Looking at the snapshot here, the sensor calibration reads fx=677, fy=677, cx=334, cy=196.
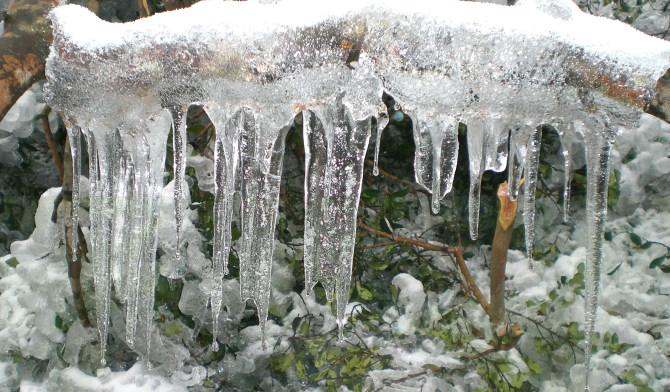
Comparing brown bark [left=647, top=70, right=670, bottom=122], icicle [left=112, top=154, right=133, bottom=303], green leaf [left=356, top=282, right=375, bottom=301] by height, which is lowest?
green leaf [left=356, top=282, right=375, bottom=301]

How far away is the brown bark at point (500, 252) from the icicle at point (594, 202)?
1.72 ft

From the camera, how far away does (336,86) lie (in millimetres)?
984

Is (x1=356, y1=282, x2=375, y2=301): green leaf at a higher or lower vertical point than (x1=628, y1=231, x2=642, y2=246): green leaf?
lower

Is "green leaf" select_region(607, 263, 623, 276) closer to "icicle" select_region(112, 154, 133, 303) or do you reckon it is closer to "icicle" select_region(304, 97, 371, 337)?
"icicle" select_region(304, 97, 371, 337)

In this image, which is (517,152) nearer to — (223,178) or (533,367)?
(223,178)

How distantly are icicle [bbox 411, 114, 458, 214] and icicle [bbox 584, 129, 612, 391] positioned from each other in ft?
0.73

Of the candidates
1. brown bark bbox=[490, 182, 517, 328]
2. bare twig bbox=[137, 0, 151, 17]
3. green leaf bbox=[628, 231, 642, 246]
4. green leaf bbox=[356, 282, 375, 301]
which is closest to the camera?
brown bark bbox=[490, 182, 517, 328]

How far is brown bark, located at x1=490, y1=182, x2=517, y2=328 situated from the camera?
1.87 meters

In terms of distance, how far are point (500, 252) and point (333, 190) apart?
3.16ft

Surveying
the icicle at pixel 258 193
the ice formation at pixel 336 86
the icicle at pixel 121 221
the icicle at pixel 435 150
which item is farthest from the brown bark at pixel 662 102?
the icicle at pixel 121 221

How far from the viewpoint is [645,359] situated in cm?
202

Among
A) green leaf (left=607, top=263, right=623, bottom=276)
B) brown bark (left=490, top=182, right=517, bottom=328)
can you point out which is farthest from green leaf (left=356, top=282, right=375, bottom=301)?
green leaf (left=607, top=263, right=623, bottom=276)

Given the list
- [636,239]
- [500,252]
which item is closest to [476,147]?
[500,252]

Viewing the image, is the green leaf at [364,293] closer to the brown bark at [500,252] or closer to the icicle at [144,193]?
the brown bark at [500,252]
